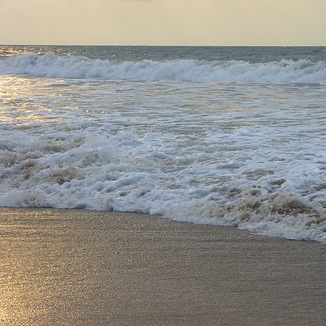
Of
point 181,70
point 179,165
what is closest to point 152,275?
point 179,165

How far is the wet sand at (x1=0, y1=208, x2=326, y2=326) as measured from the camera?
2771 millimetres

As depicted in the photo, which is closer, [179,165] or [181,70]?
[179,165]

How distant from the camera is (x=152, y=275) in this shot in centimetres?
335

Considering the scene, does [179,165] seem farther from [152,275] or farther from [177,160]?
[152,275]

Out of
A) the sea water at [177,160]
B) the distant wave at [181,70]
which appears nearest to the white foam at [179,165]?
the sea water at [177,160]

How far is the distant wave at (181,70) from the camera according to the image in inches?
901

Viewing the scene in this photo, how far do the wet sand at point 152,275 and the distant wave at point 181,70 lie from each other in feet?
61.1

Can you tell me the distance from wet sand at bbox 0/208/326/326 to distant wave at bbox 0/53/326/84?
1863 centimetres

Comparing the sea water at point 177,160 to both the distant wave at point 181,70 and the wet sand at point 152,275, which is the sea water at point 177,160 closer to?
the wet sand at point 152,275

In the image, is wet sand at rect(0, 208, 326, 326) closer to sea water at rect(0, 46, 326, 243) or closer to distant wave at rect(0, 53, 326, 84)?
sea water at rect(0, 46, 326, 243)

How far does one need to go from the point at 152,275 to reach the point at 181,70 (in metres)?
22.6

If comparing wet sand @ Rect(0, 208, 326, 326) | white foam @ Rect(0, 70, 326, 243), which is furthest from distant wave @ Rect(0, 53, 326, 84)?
wet sand @ Rect(0, 208, 326, 326)

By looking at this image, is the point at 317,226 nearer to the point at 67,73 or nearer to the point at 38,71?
the point at 67,73

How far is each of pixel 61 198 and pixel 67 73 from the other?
2321cm
